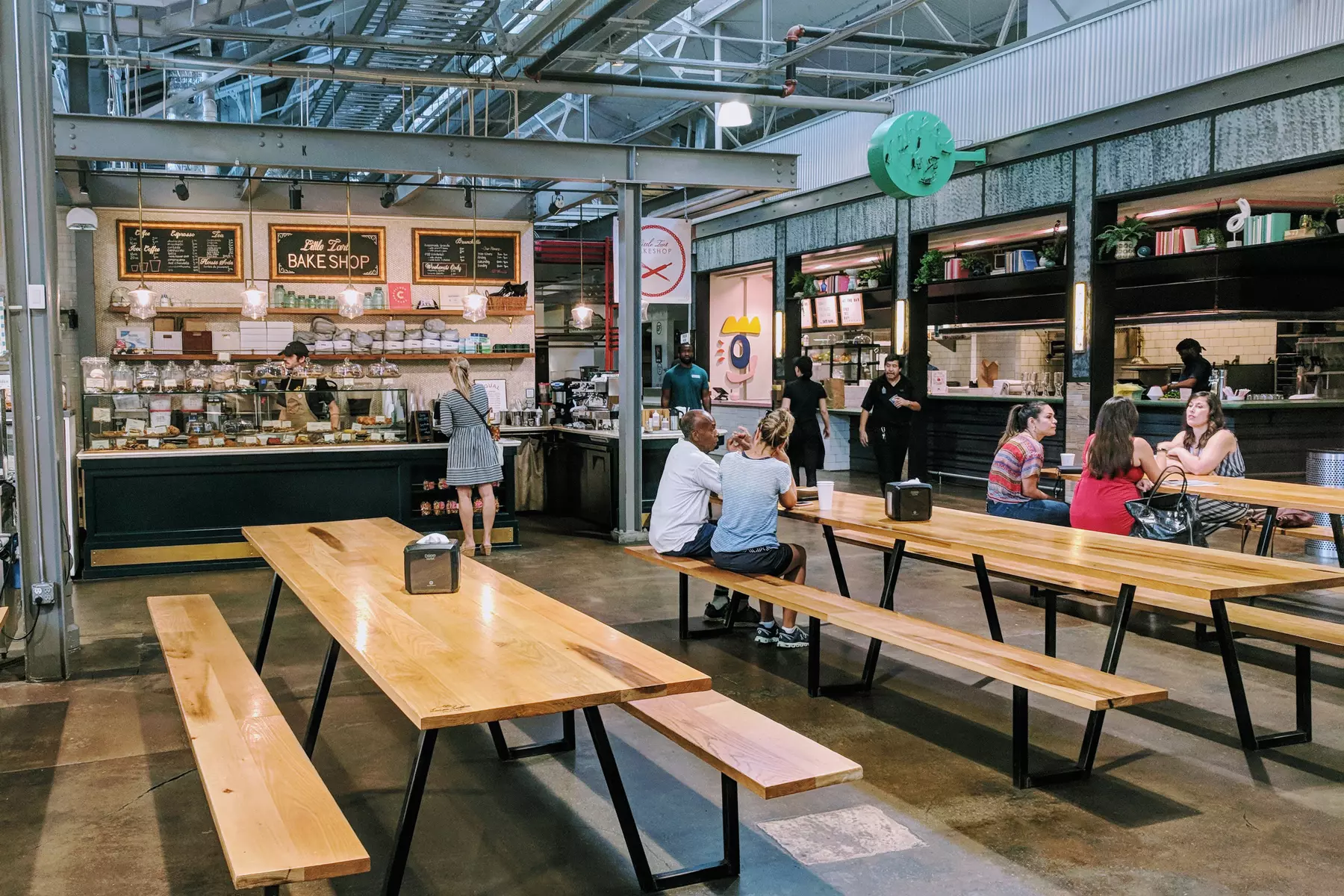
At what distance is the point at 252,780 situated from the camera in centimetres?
284

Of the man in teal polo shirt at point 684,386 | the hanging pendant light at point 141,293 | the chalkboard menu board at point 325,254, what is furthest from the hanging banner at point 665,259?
the hanging pendant light at point 141,293

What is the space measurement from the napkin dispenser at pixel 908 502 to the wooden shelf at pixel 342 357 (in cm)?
585

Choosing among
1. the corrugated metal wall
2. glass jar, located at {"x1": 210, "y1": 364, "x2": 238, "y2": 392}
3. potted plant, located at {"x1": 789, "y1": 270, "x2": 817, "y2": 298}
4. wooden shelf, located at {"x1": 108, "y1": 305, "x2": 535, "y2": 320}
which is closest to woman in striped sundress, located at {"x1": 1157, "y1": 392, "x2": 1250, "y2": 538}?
the corrugated metal wall

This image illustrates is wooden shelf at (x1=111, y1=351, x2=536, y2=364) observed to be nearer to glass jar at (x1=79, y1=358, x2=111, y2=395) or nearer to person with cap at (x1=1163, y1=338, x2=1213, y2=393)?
glass jar at (x1=79, y1=358, x2=111, y2=395)

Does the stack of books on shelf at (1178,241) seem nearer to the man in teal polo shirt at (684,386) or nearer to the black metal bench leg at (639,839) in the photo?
the man in teal polo shirt at (684,386)

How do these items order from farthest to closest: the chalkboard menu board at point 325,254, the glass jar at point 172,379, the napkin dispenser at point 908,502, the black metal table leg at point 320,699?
the chalkboard menu board at point 325,254
the glass jar at point 172,379
the napkin dispenser at point 908,502
the black metal table leg at point 320,699

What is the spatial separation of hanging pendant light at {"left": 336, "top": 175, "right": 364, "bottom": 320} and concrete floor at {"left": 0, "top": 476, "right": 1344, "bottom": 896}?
15.3ft

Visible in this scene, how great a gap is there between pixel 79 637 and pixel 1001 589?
5.62m

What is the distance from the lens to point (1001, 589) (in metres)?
7.29

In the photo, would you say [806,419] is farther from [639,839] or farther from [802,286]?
[639,839]

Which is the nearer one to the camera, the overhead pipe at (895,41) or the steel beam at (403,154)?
the steel beam at (403,154)

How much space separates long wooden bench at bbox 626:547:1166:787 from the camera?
3480 mm

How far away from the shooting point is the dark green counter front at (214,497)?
781 cm

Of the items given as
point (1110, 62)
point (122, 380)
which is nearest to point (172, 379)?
point (122, 380)
